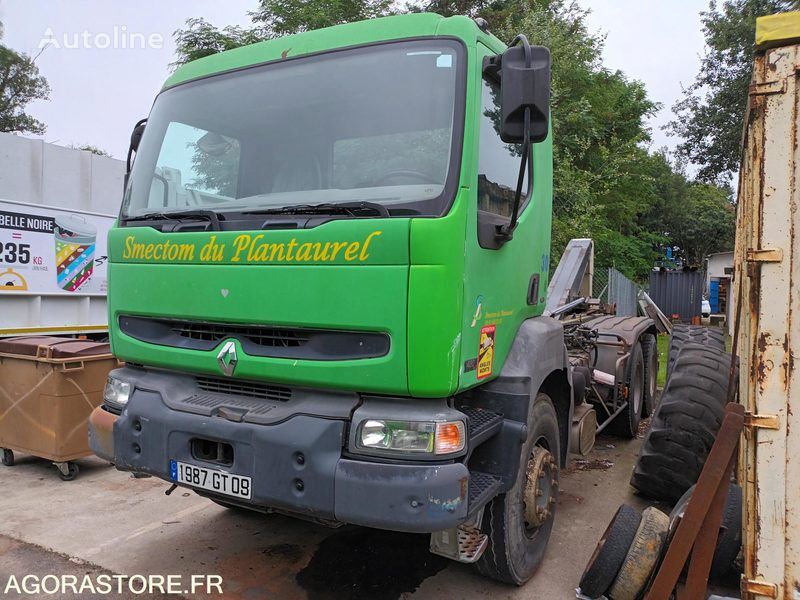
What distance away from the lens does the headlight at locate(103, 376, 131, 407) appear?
3340mm

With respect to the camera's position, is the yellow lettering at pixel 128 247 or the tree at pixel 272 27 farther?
the tree at pixel 272 27

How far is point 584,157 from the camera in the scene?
15.4 metres

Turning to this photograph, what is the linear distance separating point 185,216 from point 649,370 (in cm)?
606

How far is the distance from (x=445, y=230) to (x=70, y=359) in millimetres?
4149

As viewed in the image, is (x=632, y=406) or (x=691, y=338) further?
(x=632, y=406)

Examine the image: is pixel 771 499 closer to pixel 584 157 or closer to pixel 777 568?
pixel 777 568

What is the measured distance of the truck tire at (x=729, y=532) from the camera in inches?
127

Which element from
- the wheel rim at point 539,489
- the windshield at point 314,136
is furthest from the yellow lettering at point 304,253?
the wheel rim at point 539,489

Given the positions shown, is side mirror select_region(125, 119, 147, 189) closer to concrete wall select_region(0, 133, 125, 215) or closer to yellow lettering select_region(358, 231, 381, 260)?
yellow lettering select_region(358, 231, 381, 260)

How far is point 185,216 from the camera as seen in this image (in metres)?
3.17

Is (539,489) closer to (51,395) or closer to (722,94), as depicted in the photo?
(51,395)

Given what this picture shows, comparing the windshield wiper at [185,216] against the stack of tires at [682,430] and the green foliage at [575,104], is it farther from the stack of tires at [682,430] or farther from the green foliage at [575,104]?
the green foliage at [575,104]

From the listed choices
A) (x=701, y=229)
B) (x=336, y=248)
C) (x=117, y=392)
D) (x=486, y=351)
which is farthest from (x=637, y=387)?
(x=701, y=229)

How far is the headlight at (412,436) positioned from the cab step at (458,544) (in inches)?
24.0
